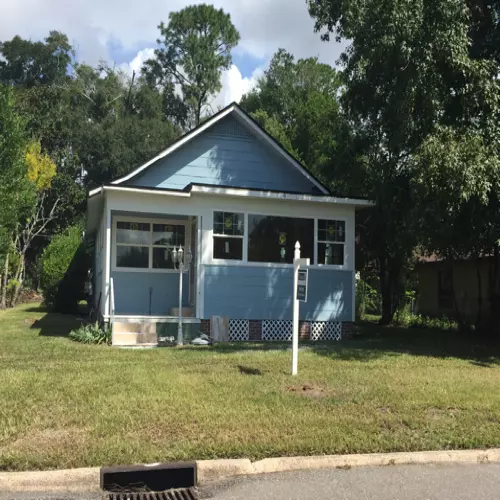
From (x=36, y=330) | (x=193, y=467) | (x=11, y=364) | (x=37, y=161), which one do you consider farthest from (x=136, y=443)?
(x=37, y=161)

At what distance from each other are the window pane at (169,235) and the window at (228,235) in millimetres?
2388

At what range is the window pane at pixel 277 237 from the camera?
13969mm

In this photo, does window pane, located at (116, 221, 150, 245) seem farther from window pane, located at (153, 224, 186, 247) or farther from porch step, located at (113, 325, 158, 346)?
porch step, located at (113, 325, 158, 346)

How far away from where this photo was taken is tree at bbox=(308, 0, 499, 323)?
410 inches

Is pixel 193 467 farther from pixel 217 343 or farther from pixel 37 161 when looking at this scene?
pixel 37 161

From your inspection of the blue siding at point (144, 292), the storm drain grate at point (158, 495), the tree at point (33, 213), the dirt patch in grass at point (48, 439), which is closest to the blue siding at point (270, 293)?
the blue siding at point (144, 292)

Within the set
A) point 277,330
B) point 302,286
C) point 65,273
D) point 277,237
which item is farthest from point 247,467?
point 65,273

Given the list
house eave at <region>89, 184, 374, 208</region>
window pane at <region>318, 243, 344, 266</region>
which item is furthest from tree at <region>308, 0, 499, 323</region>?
window pane at <region>318, 243, 344, 266</region>

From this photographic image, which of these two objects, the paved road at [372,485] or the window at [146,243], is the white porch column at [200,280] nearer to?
the window at [146,243]

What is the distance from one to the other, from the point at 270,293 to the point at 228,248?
63.1 inches

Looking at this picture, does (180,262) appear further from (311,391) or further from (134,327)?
(311,391)

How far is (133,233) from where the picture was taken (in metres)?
15.4

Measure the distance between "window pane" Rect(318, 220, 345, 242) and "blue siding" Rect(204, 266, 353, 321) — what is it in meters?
0.88

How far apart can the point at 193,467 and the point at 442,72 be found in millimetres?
9126
